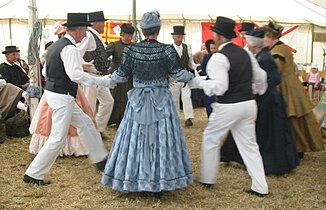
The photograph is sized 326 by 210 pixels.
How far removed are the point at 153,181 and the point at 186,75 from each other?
801mm

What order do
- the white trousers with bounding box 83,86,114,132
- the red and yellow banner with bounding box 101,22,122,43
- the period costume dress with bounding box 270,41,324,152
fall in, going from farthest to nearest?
the red and yellow banner with bounding box 101,22,122,43
the white trousers with bounding box 83,86,114,132
the period costume dress with bounding box 270,41,324,152

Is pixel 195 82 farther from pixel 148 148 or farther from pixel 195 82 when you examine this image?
pixel 148 148

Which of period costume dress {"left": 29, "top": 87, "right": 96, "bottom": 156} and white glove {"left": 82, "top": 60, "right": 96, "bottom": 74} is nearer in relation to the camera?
period costume dress {"left": 29, "top": 87, "right": 96, "bottom": 156}

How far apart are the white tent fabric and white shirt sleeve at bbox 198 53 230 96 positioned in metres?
7.77

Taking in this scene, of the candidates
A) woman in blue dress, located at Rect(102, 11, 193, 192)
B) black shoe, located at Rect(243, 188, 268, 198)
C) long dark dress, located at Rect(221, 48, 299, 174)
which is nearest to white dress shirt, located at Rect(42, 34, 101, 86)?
woman in blue dress, located at Rect(102, 11, 193, 192)

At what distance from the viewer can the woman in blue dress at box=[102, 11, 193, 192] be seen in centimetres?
319

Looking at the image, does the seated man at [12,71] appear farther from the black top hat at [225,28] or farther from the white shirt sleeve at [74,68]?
the black top hat at [225,28]

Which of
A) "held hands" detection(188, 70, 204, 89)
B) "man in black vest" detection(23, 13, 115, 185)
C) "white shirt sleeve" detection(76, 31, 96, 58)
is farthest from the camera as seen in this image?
"white shirt sleeve" detection(76, 31, 96, 58)

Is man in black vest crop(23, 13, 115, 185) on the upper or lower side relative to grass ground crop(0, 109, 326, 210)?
upper

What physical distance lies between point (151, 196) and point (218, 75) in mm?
1041

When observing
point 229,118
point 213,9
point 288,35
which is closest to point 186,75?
point 229,118

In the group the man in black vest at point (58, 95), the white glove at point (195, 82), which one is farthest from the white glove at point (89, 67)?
the white glove at point (195, 82)

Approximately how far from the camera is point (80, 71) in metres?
3.38

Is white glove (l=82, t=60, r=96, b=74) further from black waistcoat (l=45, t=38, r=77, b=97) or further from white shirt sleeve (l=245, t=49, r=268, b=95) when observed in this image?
white shirt sleeve (l=245, t=49, r=268, b=95)
